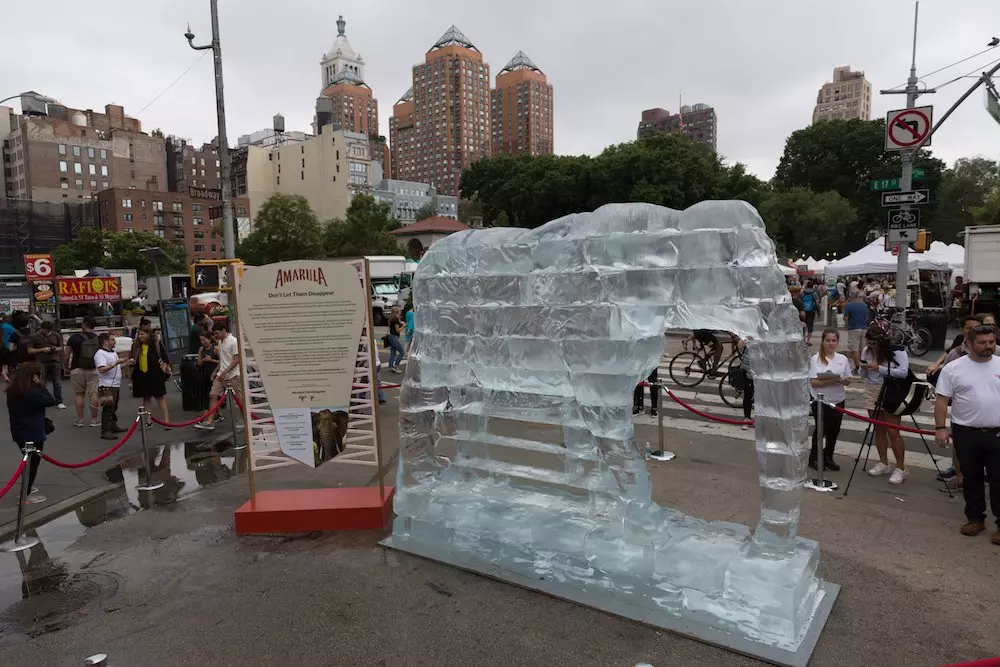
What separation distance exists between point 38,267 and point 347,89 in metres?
139

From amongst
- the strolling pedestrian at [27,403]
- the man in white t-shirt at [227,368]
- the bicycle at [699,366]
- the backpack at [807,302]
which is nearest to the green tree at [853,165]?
the backpack at [807,302]

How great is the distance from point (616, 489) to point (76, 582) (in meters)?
4.38

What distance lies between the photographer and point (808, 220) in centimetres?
4366

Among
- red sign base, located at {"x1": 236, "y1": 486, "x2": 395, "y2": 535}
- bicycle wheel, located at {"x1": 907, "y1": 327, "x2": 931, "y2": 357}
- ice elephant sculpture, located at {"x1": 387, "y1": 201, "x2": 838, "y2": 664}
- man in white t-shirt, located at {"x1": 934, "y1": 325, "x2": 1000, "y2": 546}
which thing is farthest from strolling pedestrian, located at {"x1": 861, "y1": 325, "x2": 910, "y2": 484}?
bicycle wheel, located at {"x1": 907, "y1": 327, "x2": 931, "y2": 357}

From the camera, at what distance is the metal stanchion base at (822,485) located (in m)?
6.57

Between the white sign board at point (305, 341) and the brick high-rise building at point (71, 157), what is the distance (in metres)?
100

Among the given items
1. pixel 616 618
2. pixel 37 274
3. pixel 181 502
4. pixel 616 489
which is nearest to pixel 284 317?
pixel 181 502

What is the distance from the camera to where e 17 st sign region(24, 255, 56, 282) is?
17656 mm

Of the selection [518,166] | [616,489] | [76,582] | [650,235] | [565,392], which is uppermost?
[518,166]

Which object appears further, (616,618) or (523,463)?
(523,463)

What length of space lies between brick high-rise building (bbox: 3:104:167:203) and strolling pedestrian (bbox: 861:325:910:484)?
337 feet

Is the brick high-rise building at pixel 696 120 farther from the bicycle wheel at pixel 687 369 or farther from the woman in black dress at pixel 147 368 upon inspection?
the woman in black dress at pixel 147 368

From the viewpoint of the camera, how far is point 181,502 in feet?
22.7

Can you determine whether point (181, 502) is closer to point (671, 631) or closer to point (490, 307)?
point (490, 307)
